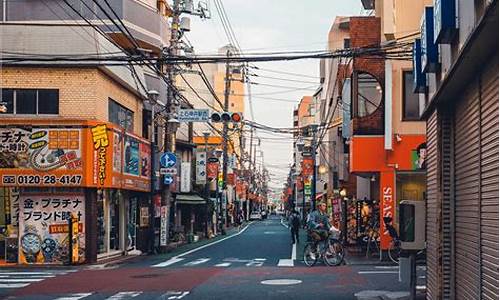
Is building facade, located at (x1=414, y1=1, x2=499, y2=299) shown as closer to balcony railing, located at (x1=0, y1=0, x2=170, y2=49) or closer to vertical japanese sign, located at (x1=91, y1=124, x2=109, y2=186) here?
vertical japanese sign, located at (x1=91, y1=124, x2=109, y2=186)

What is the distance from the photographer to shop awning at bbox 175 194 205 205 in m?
47.3

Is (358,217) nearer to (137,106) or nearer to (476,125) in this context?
(137,106)

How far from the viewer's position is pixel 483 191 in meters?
8.72

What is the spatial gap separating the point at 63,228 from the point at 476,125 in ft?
63.2

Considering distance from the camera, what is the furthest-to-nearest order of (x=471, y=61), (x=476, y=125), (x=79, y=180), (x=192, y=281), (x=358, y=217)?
(x=358, y=217), (x=79, y=180), (x=192, y=281), (x=476, y=125), (x=471, y=61)

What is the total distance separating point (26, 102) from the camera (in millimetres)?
26219

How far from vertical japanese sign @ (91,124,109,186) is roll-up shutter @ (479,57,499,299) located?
1869cm

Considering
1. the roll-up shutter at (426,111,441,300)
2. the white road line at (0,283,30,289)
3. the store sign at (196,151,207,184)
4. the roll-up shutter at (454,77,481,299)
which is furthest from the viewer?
the store sign at (196,151,207,184)

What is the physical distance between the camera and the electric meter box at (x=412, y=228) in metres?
13.5

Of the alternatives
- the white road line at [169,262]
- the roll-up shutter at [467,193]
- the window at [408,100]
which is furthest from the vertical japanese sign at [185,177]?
the roll-up shutter at [467,193]

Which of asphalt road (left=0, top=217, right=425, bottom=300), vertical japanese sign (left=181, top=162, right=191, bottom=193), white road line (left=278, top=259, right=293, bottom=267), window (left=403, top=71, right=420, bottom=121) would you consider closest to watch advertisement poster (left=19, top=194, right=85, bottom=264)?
asphalt road (left=0, top=217, right=425, bottom=300)

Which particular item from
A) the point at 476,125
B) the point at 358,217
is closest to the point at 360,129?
the point at 358,217

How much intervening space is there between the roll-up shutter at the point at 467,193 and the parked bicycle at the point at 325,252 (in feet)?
41.4

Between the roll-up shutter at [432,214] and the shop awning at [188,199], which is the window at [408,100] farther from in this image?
the shop awning at [188,199]
